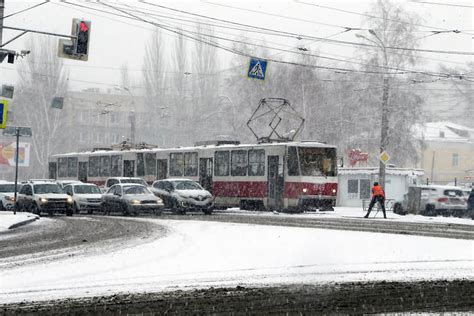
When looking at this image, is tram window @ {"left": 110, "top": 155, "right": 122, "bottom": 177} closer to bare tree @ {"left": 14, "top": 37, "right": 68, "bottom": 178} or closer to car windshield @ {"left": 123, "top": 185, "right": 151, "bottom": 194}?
car windshield @ {"left": 123, "top": 185, "right": 151, "bottom": 194}

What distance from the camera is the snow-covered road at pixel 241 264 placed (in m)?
11.1

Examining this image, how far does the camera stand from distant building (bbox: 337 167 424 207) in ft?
163

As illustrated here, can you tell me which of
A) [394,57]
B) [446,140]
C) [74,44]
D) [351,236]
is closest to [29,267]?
[351,236]

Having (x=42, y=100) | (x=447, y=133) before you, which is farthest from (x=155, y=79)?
(x=447, y=133)

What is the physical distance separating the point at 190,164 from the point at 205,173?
155 centimetres

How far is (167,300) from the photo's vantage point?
9469 mm

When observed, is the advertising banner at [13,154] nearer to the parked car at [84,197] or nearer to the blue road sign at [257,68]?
the parked car at [84,197]

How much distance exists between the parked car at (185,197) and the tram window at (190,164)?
18.9 ft

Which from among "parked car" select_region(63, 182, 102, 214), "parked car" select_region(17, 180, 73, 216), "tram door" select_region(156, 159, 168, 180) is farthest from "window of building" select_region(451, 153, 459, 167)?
"parked car" select_region(17, 180, 73, 216)

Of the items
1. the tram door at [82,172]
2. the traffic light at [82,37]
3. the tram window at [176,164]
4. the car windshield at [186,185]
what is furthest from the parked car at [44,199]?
the tram door at [82,172]

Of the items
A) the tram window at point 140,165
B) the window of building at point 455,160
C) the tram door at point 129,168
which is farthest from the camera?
the window of building at point 455,160

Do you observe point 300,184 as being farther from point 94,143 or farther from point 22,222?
point 94,143

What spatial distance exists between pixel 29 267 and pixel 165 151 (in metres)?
32.0

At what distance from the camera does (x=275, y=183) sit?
3731 cm
